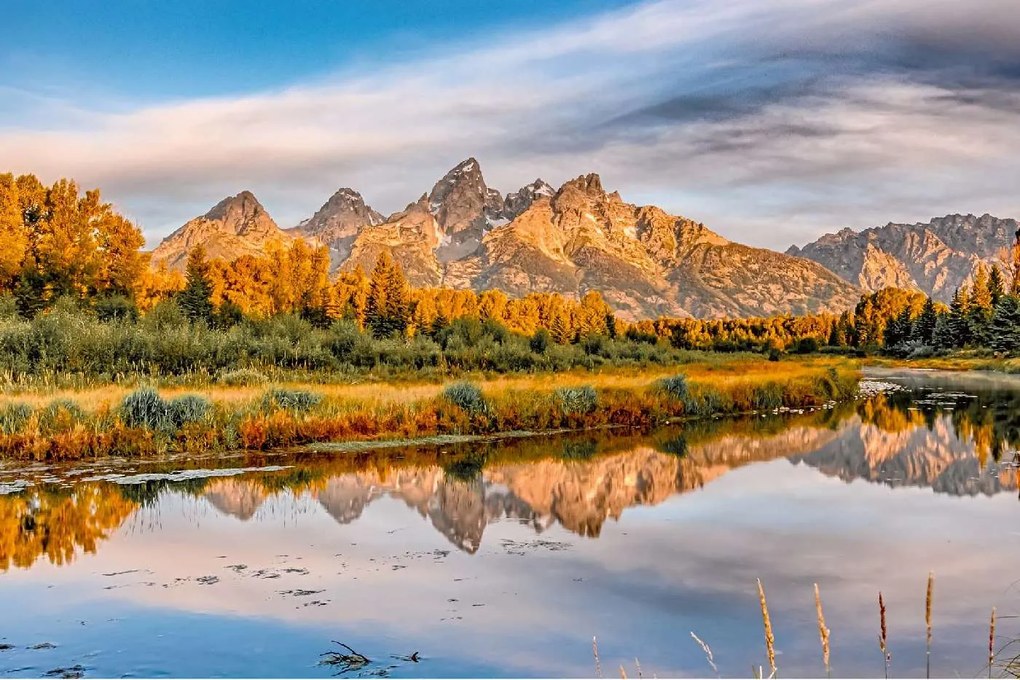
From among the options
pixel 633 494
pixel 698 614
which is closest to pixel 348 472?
pixel 633 494

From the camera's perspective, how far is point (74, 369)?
29.5 m

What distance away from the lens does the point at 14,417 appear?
58.6ft

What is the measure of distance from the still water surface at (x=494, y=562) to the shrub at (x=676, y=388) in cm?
925

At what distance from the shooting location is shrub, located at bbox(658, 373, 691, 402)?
95.3 feet

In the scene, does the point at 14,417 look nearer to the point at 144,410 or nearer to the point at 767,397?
the point at 144,410

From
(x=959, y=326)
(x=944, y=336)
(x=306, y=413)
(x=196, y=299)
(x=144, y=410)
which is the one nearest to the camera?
(x=144, y=410)

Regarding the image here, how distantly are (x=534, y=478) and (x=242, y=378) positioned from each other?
15288 millimetres

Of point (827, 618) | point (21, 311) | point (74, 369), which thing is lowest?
point (827, 618)

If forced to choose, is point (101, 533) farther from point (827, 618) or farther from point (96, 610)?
point (827, 618)

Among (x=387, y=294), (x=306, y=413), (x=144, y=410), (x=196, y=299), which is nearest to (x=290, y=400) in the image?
(x=306, y=413)

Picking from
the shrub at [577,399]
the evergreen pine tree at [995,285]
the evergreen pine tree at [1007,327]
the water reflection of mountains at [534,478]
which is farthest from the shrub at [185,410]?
the evergreen pine tree at [995,285]

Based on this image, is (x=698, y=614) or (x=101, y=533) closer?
(x=698, y=614)

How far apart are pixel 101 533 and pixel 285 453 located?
22.3 feet

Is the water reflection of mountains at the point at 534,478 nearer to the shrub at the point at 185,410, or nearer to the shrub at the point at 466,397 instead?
the shrub at the point at 466,397
